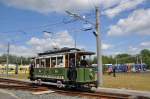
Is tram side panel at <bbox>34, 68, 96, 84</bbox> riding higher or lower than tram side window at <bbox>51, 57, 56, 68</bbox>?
lower

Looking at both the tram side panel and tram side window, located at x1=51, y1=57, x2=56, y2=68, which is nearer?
the tram side panel

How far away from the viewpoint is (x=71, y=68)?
2320 centimetres

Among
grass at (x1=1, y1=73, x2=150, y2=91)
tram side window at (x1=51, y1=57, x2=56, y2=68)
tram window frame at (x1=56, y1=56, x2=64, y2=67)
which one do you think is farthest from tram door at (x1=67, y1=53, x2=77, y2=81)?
grass at (x1=1, y1=73, x2=150, y2=91)

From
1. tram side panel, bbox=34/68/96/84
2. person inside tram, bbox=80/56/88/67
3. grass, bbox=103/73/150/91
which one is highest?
person inside tram, bbox=80/56/88/67

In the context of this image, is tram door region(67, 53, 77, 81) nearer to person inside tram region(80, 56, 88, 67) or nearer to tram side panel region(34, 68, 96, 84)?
tram side panel region(34, 68, 96, 84)

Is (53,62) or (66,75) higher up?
(53,62)

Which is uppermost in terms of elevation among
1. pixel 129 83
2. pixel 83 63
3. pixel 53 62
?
pixel 53 62

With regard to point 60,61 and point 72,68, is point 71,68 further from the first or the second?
point 60,61

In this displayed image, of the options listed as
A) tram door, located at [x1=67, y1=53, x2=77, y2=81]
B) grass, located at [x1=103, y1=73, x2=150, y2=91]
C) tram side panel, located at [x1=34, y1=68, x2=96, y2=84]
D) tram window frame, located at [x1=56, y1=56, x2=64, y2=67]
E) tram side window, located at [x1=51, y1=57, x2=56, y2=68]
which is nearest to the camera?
tram side panel, located at [x1=34, y1=68, x2=96, y2=84]

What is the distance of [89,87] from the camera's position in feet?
79.5

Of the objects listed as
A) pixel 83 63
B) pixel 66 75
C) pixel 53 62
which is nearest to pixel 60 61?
pixel 53 62

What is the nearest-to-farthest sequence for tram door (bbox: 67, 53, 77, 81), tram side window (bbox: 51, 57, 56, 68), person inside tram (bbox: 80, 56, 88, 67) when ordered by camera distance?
1. tram door (bbox: 67, 53, 77, 81)
2. person inside tram (bbox: 80, 56, 88, 67)
3. tram side window (bbox: 51, 57, 56, 68)

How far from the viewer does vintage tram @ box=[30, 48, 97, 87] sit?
22875 millimetres

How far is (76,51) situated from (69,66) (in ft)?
4.20
